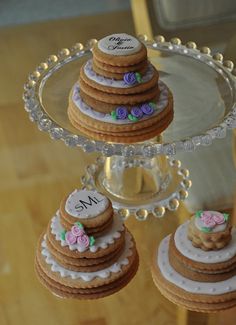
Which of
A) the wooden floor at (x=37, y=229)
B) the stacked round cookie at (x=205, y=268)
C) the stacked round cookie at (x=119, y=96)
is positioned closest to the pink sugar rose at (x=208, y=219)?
the stacked round cookie at (x=205, y=268)

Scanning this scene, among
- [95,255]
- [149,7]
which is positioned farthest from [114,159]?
[149,7]

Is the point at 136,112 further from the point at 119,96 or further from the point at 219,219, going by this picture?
the point at 219,219

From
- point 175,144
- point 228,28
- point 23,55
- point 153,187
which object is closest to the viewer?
point 175,144

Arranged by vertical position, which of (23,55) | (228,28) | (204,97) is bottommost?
(228,28)

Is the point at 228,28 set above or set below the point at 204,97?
below

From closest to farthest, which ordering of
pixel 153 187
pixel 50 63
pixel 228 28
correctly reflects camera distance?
1. pixel 153 187
2. pixel 50 63
3. pixel 228 28

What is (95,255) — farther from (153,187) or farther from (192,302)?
(153,187)

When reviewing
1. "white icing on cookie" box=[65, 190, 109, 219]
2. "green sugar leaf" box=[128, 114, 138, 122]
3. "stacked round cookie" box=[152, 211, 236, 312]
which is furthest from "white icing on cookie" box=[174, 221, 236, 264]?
"green sugar leaf" box=[128, 114, 138, 122]

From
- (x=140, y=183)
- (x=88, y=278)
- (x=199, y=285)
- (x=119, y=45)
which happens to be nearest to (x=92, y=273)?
(x=88, y=278)
